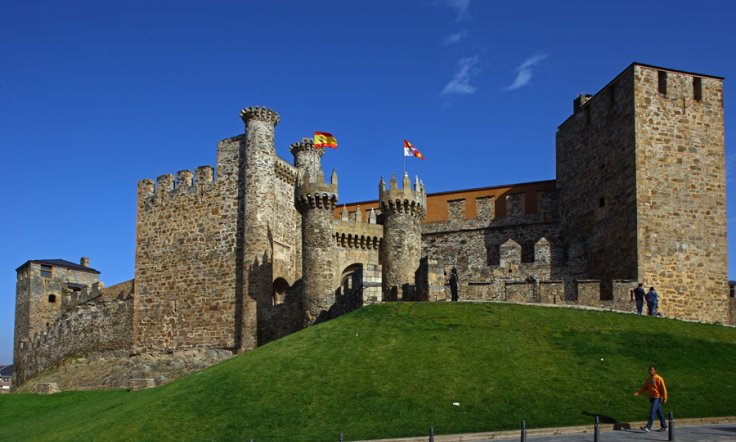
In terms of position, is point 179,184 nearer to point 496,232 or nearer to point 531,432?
point 496,232

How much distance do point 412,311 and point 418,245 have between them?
8163 mm

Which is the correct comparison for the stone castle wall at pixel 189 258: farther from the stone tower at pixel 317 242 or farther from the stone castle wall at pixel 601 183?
the stone castle wall at pixel 601 183

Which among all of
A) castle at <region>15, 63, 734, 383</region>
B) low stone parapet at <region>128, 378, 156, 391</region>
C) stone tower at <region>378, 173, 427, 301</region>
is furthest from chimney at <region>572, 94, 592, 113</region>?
low stone parapet at <region>128, 378, 156, 391</region>

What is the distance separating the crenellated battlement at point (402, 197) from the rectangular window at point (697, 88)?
13.0 m

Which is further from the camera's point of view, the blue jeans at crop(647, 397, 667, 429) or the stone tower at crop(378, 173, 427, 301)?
the stone tower at crop(378, 173, 427, 301)

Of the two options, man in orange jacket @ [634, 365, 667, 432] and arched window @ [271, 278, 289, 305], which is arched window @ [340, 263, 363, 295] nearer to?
arched window @ [271, 278, 289, 305]

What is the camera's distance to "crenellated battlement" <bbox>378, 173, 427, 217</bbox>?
130 feet

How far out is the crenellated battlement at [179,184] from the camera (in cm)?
4738

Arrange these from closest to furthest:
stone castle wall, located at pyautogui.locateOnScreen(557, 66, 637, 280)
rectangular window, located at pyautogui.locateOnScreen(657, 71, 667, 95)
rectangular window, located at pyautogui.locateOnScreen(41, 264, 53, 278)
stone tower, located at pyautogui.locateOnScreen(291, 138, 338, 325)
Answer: stone castle wall, located at pyautogui.locateOnScreen(557, 66, 637, 280), stone tower, located at pyautogui.locateOnScreen(291, 138, 338, 325), rectangular window, located at pyautogui.locateOnScreen(657, 71, 667, 95), rectangular window, located at pyautogui.locateOnScreen(41, 264, 53, 278)

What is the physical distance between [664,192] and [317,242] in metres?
15.2

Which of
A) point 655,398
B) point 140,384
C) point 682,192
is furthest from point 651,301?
point 140,384

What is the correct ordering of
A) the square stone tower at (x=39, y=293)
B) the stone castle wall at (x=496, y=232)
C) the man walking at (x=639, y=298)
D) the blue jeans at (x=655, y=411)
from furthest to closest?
the square stone tower at (x=39, y=293), the stone castle wall at (x=496, y=232), the man walking at (x=639, y=298), the blue jeans at (x=655, y=411)

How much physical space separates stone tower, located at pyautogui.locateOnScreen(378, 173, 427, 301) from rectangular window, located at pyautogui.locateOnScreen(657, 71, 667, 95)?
1143 centimetres

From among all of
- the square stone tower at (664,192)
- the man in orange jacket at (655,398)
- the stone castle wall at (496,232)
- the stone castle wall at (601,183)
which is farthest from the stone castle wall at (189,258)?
the man in orange jacket at (655,398)
